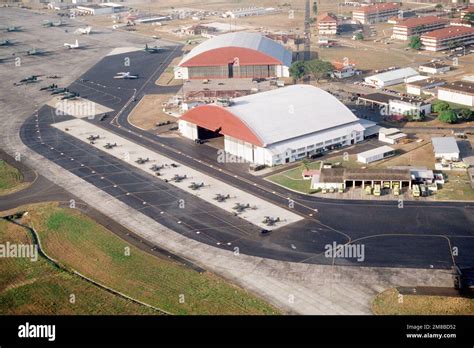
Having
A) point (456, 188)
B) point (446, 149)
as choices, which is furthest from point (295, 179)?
point (446, 149)

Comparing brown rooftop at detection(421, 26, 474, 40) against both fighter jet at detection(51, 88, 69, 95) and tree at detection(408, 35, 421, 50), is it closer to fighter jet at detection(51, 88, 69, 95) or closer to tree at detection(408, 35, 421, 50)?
tree at detection(408, 35, 421, 50)

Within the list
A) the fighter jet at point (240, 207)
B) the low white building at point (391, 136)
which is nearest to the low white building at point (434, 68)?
the low white building at point (391, 136)

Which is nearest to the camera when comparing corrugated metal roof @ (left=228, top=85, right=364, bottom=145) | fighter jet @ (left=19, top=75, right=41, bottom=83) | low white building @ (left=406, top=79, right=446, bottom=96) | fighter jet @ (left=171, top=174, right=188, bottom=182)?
fighter jet @ (left=171, top=174, right=188, bottom=182)

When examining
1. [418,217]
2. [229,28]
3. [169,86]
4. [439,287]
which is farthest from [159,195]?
[229,28]

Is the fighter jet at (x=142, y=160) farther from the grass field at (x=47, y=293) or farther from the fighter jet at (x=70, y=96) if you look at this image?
the fighter jet at (x=70, y=96)

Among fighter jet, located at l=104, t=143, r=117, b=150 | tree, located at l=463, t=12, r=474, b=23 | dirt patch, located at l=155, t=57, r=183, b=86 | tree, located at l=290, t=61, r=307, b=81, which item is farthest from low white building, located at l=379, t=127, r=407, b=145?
tree, located at l=463, t=12, r=474, b=23
